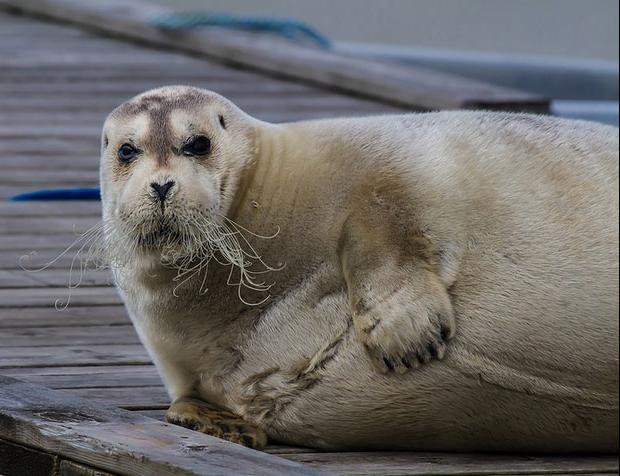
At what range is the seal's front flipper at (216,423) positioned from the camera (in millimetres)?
3482

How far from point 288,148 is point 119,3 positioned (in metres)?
6.58

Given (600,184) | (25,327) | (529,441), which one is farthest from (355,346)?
(25,327)

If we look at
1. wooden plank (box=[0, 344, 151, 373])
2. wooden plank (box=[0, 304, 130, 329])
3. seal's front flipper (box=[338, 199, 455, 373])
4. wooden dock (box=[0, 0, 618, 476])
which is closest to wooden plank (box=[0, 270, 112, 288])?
wooden dock (box=[0, 0, 618, 476])

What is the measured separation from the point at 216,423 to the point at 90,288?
5.31 ft

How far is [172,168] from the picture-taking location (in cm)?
350

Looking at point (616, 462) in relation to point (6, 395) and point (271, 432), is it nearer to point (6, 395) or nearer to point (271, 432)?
point (271, 432)

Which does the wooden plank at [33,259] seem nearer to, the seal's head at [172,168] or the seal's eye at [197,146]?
the seal's head at [172,168]

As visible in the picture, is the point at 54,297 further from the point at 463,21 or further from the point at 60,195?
the point at 463,21

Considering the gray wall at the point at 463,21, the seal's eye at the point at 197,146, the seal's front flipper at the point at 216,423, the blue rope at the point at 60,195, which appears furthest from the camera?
the gray wall at the point at 463,21

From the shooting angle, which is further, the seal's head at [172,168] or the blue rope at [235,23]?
the blue rope at [235,23]

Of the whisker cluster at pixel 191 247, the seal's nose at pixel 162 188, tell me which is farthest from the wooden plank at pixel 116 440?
the seal's nose at pixel 162 188

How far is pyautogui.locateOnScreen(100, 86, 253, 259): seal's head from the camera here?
345cm

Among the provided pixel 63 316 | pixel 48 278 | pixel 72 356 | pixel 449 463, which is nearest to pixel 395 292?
pixel 449 463

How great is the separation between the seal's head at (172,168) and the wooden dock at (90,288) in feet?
1.39
